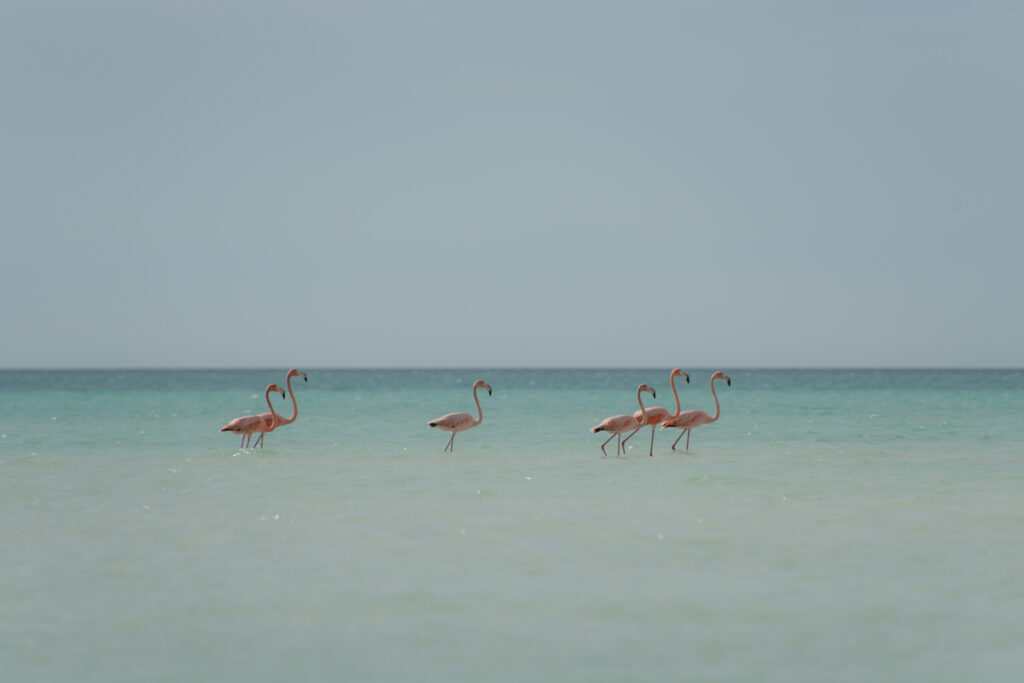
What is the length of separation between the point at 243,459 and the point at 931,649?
1085 centimetres

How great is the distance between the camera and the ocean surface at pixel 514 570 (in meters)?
5.19

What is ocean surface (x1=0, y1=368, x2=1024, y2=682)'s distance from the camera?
519 cm

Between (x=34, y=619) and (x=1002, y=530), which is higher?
(x=1002, y=530)

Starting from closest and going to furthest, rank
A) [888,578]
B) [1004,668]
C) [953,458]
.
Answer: [1004,668]
[888,578]
[953,458]

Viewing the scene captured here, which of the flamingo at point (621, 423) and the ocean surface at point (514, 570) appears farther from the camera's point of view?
the flamingo at point (621, 423)

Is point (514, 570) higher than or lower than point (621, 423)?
lower

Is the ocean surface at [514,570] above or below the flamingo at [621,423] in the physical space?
below

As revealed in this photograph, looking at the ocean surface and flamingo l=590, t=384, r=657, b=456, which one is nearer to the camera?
the ocean surface

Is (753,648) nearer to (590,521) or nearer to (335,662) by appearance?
(335,662)

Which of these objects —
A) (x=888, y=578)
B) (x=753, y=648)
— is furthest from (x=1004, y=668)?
(x=888, y=578)

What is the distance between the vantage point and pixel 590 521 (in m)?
8.73

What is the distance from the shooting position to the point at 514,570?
22.7 feet

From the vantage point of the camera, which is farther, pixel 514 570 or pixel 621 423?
pixel 621 423

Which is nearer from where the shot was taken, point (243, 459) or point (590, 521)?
point (590, 521)
